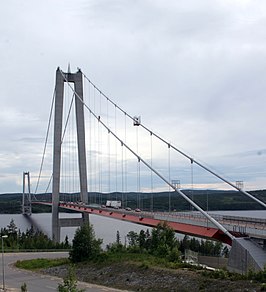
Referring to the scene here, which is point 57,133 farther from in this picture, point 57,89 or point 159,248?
point 159,248

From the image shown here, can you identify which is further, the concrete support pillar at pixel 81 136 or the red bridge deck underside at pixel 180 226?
the concrete support pillar at pixel 81 136

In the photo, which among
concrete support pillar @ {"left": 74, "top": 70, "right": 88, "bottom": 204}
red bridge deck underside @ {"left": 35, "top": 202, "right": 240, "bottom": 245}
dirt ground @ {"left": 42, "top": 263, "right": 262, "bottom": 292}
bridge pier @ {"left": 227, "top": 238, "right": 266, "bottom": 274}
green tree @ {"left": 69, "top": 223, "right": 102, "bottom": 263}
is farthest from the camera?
concrete support pillar @ {"left": 74, "top": 70, "right": 88, "bottom": 204}

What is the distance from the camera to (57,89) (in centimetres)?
5319

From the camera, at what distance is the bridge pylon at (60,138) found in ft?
169

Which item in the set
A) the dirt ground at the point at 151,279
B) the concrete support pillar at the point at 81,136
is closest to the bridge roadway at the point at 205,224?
the dirt ground at the point at 151,279

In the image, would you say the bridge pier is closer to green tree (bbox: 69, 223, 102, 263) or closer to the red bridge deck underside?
the red bridge deck underside

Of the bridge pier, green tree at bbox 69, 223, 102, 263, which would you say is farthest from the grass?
the bridge pier

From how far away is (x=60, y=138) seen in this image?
174 ft

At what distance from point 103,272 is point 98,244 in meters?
4.30

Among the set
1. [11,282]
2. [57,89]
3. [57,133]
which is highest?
[57,89]

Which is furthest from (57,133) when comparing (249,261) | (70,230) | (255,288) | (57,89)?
(255,288)

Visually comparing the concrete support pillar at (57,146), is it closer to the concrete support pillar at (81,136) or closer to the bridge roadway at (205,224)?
the concrete support pillar at (81,136)

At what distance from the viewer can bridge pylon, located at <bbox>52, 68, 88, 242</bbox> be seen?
51562 millimetres

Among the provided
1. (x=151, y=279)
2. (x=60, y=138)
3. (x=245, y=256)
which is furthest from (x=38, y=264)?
(x=60, y=138)
